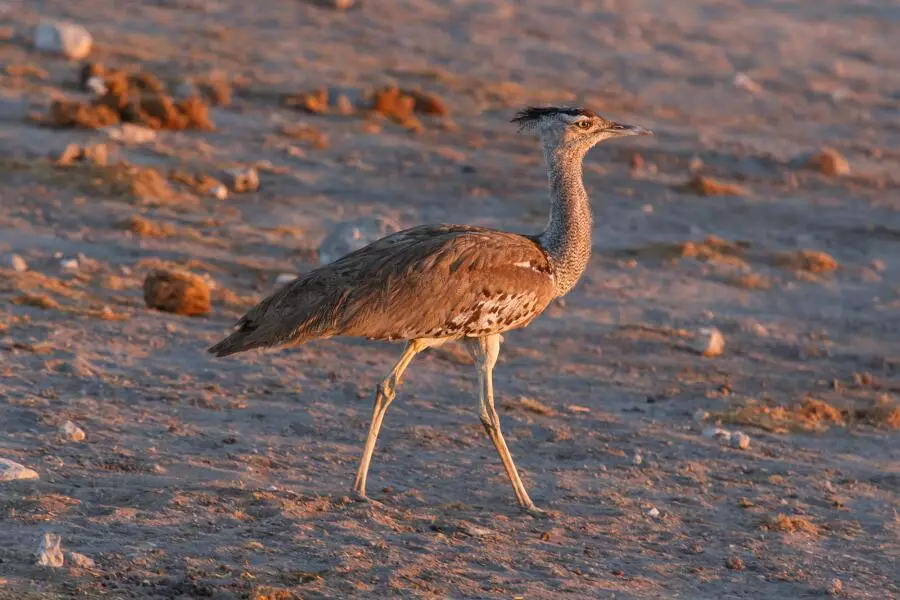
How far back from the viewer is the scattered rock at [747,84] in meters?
16.9

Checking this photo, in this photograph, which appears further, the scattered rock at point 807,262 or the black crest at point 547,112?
the scattered rock at point 807,262

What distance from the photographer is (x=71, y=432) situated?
6.01 metres

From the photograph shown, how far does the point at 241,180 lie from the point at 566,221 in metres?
5.11

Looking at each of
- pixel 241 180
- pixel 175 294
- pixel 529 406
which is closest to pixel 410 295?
pixel 529 406

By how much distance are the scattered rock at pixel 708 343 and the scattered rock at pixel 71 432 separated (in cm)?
389

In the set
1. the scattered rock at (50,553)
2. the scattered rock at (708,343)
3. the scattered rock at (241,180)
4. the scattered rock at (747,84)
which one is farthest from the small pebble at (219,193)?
the scattered rock at (747,84)

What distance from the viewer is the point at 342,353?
7.88 metres

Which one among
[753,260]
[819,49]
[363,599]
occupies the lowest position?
[363,599]

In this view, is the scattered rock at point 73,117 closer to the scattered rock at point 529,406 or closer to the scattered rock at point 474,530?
the scattered rock at point 529,406

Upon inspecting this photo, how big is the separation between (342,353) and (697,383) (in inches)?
75.1

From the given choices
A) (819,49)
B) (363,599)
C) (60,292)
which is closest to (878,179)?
(819,49)

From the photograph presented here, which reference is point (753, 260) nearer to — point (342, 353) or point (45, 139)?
point (342, 353)

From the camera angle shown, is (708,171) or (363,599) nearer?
(363,599)

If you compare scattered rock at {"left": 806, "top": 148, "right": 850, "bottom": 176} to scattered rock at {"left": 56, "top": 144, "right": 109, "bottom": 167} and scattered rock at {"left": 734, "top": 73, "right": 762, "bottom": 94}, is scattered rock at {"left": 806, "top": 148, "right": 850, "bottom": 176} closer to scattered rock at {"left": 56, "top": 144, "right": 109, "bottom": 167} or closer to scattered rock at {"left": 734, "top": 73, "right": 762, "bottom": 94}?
scattered rock at {"left": 734, "top": 73, "right": 762, "bottom": 94}
